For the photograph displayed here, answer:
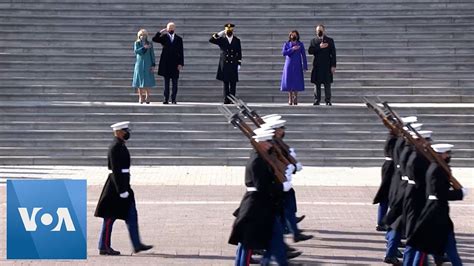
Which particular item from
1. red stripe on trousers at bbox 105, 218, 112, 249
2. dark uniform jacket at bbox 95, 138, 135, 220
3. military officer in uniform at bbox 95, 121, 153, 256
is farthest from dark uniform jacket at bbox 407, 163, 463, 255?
red stripe on trousers at bbox 105, 218, 112, 249

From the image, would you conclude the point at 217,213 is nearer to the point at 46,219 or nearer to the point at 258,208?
the point at 258,208

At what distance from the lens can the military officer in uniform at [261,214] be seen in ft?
42.1

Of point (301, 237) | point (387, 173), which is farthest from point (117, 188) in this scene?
point (387, 173)

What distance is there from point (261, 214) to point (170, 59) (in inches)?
496

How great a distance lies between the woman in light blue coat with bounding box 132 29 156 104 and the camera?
25219 mm

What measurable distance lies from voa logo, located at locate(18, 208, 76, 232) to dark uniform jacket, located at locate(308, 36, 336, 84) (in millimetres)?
13862

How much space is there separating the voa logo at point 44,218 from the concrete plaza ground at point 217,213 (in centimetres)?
284

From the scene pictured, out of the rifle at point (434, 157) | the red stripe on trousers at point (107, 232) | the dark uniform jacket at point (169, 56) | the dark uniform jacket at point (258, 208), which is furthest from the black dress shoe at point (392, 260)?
the dark uniform jacket at point (169, 56)

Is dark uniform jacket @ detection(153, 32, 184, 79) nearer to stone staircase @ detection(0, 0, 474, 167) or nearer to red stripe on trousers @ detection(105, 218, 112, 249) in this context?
stone staircase @ detection(0, 0, 474, 167)

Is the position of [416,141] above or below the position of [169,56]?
below

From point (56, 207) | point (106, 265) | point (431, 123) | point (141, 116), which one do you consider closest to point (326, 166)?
point (431, 123)

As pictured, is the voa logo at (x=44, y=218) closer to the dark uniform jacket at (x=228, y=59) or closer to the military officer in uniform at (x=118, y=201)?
the military officer in uniform at (x=118, y=201)

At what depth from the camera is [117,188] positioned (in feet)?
48.6

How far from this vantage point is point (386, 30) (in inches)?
1133
